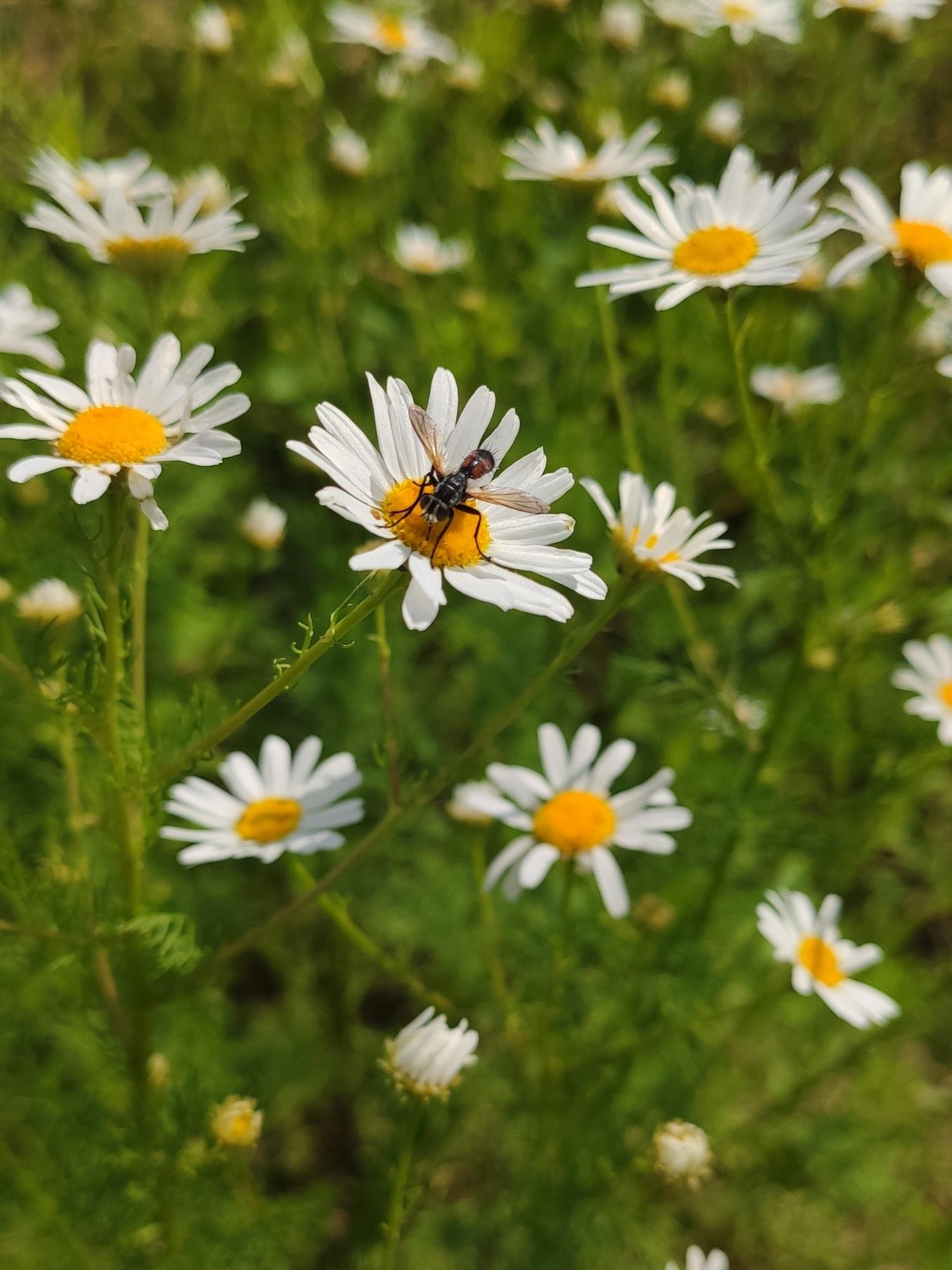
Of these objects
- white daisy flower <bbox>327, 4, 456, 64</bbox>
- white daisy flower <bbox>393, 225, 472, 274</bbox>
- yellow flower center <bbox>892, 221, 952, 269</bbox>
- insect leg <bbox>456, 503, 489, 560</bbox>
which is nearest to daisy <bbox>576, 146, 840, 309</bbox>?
yellow flower center <bbox>892, 221, 952, 269</bbox>

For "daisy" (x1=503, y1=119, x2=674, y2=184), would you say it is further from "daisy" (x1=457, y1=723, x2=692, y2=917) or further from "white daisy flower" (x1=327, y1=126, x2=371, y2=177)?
"daisy" (x1=457, y1=723, x2=692, y2=917)

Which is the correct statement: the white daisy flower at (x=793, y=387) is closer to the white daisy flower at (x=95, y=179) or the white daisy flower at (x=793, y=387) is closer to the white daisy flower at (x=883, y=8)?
the white daisy flower at (x=883, y=8)

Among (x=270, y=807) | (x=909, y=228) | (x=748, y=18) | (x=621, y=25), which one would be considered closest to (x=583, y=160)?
(x=909, y=228)

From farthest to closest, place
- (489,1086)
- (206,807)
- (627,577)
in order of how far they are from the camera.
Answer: (489,1086)
(206,807)
(627,577)

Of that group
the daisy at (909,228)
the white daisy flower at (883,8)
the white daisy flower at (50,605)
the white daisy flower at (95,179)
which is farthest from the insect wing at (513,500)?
the white daisy flower at (883,8)

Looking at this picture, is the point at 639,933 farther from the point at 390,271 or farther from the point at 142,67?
the point at 142,67

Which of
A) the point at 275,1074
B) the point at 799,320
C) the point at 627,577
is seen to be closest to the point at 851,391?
the point at 799,320
